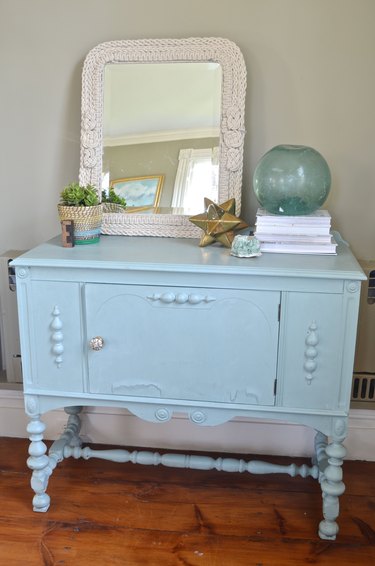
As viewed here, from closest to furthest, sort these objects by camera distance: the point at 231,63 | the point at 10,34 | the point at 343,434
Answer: the point at 343,434
the point at 231,63
the point at 10,34

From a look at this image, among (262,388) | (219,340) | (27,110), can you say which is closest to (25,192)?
(27,110)

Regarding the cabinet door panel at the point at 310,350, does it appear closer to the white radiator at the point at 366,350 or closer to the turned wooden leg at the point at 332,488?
the turned wooden leg at the point at 332,488

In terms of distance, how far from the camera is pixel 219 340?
4.91 ft

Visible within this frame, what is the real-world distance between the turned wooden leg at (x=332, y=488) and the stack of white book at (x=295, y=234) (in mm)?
524

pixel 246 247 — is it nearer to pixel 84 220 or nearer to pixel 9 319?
pixel 84 220

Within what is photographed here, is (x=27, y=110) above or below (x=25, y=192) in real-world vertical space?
above

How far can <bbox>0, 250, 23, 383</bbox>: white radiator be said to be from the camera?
197 cm

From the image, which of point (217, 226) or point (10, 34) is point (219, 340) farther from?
point (10, 34)

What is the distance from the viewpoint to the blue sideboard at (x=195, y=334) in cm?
145

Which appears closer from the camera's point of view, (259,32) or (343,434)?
(343,434)

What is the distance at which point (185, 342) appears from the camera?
1.51m

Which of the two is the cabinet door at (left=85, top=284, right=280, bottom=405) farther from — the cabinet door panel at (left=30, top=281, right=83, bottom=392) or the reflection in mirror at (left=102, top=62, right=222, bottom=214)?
the reflection in mirror at (left=102, top=62, right=222, bottom=214)

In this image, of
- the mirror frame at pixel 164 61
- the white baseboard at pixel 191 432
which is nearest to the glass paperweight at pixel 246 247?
the mirror frame at pixel 164 61

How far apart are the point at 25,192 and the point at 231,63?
2.61ft
